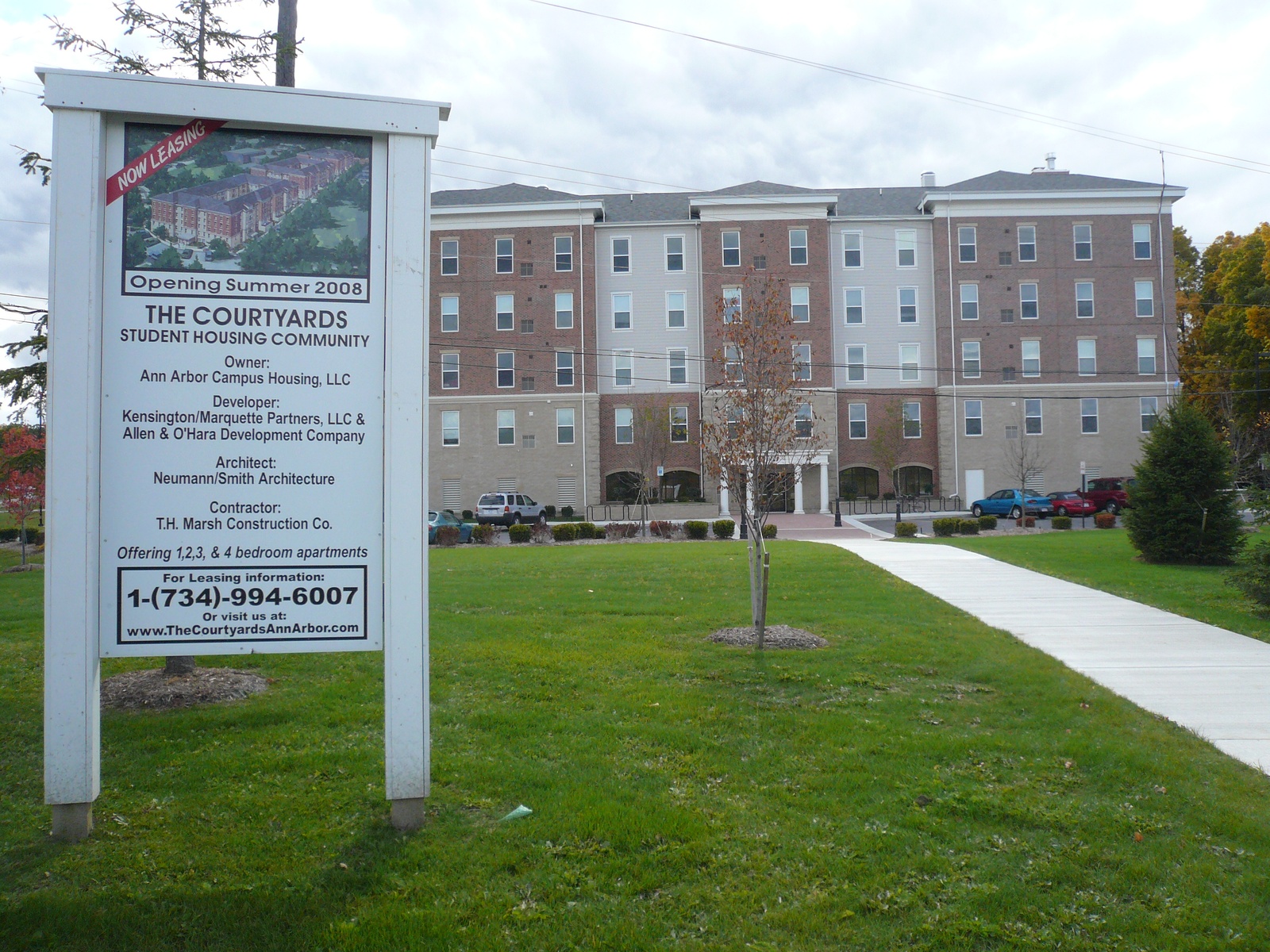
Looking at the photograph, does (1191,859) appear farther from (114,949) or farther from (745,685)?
(114,949)

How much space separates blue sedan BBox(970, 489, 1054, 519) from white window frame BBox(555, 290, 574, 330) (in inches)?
886

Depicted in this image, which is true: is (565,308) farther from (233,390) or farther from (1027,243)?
(233,390)

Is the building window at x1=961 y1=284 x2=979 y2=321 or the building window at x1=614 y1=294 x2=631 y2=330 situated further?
the building window at x1=614 y1=294 x2=631 y2=330

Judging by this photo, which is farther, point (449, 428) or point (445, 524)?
point (449, 428)

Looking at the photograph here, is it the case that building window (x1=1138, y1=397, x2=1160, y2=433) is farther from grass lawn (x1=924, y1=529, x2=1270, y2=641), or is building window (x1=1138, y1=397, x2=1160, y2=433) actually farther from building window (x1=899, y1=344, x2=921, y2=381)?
grass lawn (x1=924, y1=529, x2=1270, y2=641)

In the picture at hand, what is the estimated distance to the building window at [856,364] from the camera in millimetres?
49812

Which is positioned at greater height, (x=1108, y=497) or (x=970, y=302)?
(x=970, y=302)

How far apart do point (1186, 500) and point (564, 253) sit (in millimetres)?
35778

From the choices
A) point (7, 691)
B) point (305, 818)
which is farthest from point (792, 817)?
point (7, 691)

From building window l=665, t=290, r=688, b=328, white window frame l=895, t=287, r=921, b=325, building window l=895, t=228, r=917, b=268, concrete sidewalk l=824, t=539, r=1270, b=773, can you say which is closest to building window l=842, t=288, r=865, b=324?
white window frame l=895, t=287, r=921, b=325

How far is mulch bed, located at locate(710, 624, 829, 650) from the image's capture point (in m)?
9.64

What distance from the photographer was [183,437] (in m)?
4.57

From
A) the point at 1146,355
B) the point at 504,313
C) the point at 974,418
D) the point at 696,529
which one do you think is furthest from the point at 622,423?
the point at 1146,355

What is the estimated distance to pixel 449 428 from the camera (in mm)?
49875
